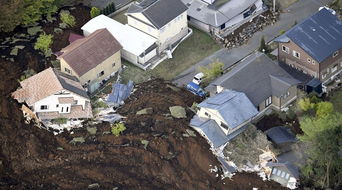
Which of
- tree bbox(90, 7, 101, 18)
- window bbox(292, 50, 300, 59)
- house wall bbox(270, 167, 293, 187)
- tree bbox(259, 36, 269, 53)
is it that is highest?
tree bbox(90, 7, 101, 18)

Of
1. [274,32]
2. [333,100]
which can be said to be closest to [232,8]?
[274,32]

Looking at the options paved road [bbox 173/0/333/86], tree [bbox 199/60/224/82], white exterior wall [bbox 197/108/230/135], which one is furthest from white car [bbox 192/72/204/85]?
white exterior wall [bbox 197/108/230/135]

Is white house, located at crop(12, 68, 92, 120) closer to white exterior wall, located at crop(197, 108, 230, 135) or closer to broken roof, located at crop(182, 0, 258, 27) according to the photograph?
white exterior wall, located at crop(197, 108, 230, 135)

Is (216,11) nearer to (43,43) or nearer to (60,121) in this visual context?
(43,43)

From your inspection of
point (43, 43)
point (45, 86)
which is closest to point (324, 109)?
point (45, 86)

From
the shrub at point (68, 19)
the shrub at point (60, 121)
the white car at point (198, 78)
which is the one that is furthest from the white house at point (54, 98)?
the shrub at point (68, 19)

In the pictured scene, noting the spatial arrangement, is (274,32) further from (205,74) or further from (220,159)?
(220,159)
